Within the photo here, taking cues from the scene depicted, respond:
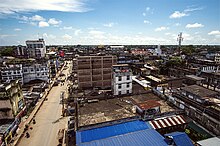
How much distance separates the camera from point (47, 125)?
40.1 meters

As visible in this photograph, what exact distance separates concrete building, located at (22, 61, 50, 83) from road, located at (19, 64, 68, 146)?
23.9 meters

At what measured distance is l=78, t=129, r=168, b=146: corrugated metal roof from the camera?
21.4m

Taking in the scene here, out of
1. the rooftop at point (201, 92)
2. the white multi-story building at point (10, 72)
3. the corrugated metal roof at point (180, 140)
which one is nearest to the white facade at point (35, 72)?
the white multi-story building at point (10, 72)

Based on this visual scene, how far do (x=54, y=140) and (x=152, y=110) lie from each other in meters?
22.3

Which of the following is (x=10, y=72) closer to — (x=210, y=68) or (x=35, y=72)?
(x=35, y=72)

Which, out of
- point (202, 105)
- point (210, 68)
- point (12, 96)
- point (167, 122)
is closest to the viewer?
point (167, 122)

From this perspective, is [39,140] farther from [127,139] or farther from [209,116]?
[209,116]

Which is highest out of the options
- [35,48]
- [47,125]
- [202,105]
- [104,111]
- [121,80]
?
[35,48]

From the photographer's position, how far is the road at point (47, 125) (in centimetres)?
3331

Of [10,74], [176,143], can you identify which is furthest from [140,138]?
[10,74]

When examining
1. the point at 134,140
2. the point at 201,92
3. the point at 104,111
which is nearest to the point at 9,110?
the point at 104,111

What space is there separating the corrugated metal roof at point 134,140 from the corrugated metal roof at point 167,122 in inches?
147

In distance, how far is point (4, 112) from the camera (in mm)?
37875

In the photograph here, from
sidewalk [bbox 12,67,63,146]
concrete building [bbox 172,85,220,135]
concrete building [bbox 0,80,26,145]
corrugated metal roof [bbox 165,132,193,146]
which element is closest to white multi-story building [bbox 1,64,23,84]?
sidewalk [bbox 12,67,63,146]
